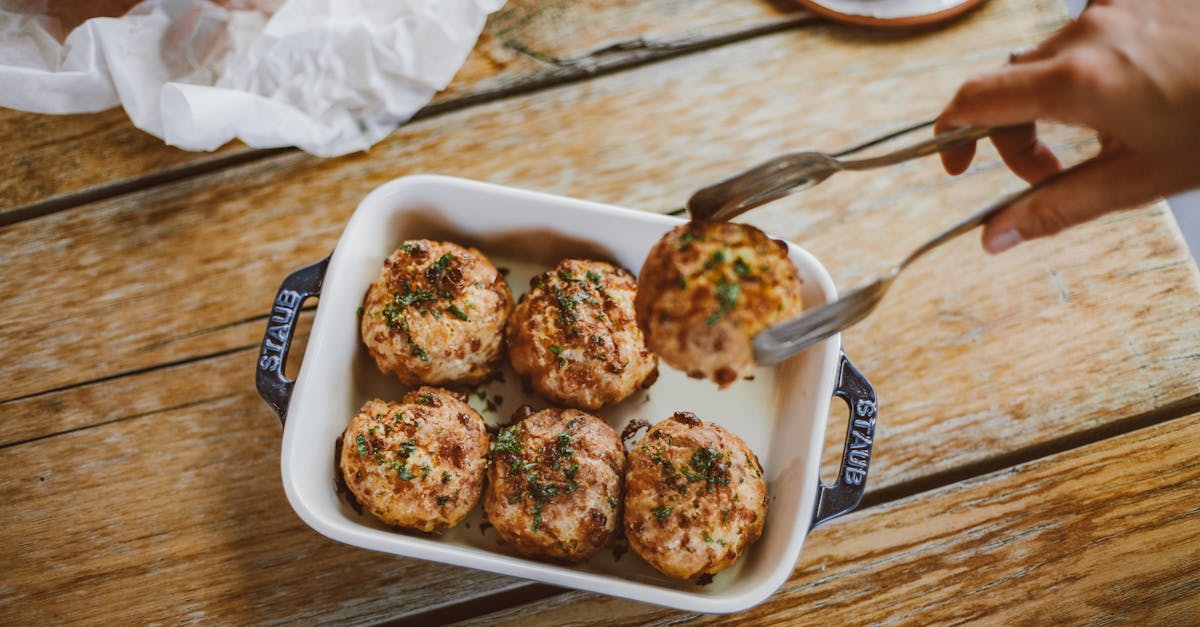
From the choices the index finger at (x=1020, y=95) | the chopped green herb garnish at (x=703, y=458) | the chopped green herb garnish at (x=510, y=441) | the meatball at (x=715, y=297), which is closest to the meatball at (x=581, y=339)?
the chopped green herb garnish at (x=510, y=441)

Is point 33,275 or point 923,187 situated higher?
point 923,187

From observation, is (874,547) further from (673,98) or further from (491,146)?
(491,146)

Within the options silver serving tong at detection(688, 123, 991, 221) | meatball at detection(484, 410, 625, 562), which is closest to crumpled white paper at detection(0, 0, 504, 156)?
meatball at detection(484, 410, 625, 562)

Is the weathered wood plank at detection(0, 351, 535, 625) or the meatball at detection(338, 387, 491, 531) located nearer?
the meatball at detection(338, 387, 491, 531)

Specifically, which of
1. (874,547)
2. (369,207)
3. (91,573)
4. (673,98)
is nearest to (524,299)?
(369,207)

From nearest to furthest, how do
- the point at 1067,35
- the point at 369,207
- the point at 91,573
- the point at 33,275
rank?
the point at 1067,35
the point at 369,207
the point at 91,573
the point at 33,275

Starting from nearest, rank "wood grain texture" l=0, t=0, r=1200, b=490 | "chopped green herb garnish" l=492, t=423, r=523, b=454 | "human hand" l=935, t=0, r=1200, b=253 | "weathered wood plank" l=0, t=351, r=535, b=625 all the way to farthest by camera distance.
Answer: "human hand" l=935, t=0, r=1200, b=253 → "chopped green herb garnish" l=492, t=423, r=523, b=454 → "weathered wood plank" l=0, t=351, r=535, b=625 → "wood grain texture" l=0, t=0, r=1200, b=490

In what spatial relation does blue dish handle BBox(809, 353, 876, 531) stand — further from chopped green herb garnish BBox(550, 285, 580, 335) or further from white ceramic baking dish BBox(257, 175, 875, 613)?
chopped green herb garnish BBox(550, 285, 580, 335)
